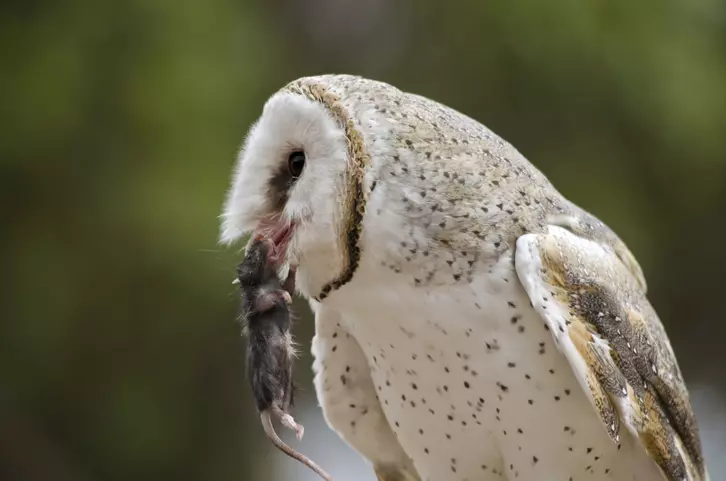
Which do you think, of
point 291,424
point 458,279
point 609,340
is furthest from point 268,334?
point 609,340

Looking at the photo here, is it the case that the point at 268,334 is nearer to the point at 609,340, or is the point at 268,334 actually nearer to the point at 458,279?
the point at 458,279

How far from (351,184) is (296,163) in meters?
0.08

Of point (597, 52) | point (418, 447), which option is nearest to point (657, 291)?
point (597, 52)

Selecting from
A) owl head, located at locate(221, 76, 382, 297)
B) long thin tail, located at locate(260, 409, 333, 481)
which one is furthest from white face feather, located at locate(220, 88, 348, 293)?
A: long thin tail, located at locate(260, 409, 333, 481)

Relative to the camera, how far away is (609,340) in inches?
38.4

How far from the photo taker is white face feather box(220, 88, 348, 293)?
3.08 ft

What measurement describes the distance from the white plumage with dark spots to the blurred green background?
0.99 meters

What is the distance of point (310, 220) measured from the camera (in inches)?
37.3

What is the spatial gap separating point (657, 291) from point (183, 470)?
1260mm

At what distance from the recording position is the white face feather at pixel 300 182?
36.9 inches

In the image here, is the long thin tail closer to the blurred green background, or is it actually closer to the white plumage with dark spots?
the white plumage with dark spots

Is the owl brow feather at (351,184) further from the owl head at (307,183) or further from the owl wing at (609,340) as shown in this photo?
the owl wing at (609,340)

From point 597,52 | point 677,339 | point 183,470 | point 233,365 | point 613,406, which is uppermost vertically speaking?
point 597,52

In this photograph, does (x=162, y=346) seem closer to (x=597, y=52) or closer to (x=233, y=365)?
(x=233, y=365)
